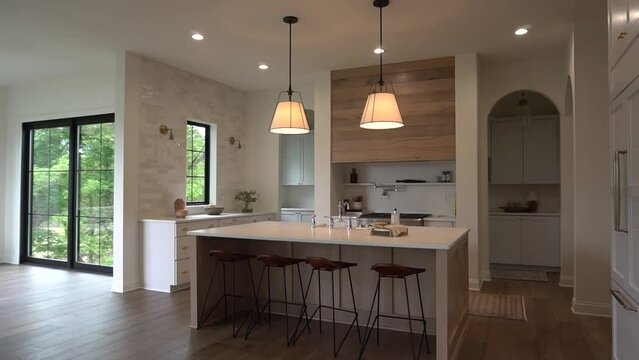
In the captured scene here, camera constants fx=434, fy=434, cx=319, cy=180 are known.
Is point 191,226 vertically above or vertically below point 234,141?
below

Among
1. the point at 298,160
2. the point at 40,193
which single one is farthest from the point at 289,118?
the point at 40,193

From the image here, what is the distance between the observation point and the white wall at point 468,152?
5.36m

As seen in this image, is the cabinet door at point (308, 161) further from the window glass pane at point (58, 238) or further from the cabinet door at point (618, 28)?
the cabinet door at point (618, 28)

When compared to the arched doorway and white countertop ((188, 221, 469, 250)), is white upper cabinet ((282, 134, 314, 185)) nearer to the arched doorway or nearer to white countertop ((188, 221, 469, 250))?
the arched doorway

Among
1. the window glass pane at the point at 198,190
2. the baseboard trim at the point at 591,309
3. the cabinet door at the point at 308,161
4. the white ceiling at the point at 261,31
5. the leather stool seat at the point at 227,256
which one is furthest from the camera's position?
the cabinet door at the point at 308,161

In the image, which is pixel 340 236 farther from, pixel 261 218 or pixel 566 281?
pixel 566 281

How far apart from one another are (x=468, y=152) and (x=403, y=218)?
1177 millimetres

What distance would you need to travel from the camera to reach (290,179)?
760 centimetres

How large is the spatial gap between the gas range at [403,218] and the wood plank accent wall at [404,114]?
0.77 meters

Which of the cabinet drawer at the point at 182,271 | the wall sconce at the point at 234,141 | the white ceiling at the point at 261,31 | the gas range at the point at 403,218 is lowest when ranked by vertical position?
the cabinet drawer at the point at 182,271

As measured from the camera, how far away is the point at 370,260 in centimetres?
380

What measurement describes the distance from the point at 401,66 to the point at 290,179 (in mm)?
2856

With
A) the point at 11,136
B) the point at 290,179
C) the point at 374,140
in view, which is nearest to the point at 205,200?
the point at 290,179

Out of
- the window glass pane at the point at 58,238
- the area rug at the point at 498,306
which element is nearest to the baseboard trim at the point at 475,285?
the area rug at the point at 498,306
